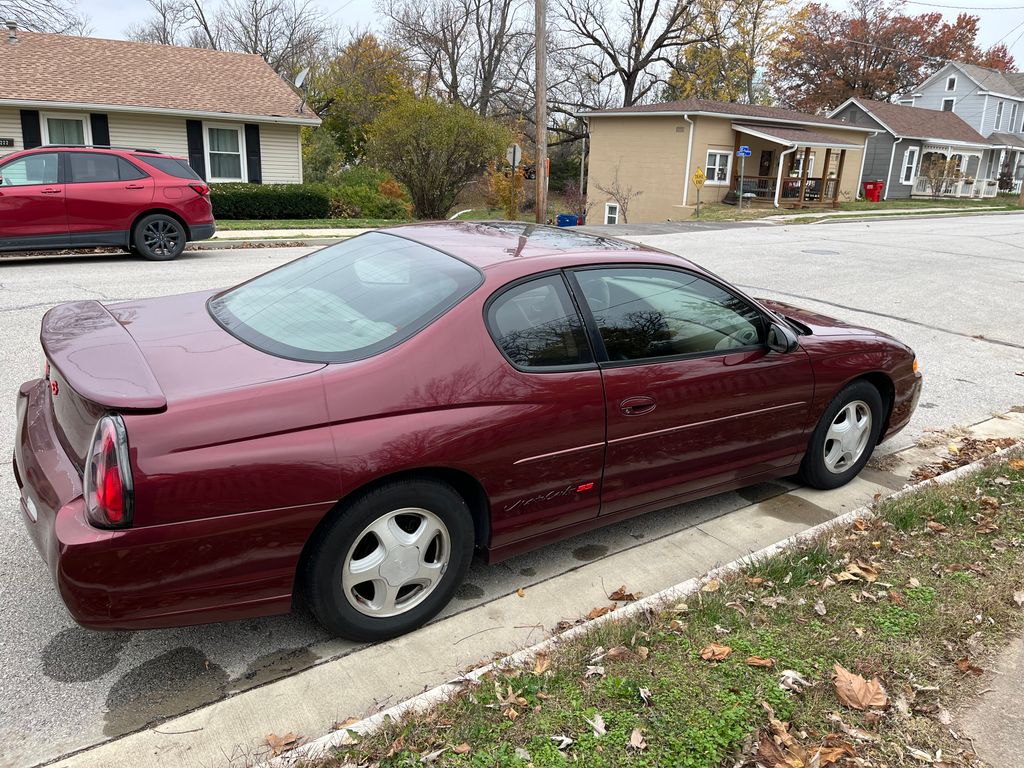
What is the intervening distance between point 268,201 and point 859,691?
66.3 feet

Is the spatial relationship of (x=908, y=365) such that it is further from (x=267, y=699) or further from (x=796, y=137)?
(x=796, y=137)

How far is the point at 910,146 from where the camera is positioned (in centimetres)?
4288

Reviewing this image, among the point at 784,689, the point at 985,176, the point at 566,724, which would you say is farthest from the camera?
the point at 985,176

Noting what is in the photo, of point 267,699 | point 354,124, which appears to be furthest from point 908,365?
point 354,124

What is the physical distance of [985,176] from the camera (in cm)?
5100

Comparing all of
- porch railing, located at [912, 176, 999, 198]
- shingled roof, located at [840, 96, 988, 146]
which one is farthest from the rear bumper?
porch railing, located at [912, 176, 999, 198]

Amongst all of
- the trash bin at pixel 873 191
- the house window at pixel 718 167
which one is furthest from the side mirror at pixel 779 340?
the trash bin at pixel 873 191

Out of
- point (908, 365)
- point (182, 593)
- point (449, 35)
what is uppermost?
point (449, 35)

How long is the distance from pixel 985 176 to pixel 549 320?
57.8 m

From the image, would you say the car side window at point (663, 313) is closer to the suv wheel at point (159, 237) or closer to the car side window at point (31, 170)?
the suv wheel at point (159, 237)

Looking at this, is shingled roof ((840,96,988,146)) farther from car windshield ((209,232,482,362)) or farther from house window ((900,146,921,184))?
car windshield ((209,232,482,362))

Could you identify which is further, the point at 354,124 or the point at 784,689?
the point at 354,124

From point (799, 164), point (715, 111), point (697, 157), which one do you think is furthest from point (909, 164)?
point (697, 157)

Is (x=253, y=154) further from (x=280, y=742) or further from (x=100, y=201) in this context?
(x=280, y=742)
